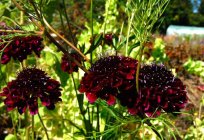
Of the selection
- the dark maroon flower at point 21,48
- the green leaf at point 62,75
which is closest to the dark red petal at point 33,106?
the dark maroon flower at point 21,48

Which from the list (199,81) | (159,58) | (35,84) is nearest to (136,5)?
(35,84)

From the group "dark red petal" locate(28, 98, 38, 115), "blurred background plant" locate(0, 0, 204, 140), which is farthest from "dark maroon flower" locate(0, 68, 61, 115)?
"blurred background plant" locate(0, 0, 204, 140)

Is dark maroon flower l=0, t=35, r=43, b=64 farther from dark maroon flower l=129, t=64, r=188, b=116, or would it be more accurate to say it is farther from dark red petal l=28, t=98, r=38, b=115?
dark maroon flower l=129, t=64, r=188, b=116

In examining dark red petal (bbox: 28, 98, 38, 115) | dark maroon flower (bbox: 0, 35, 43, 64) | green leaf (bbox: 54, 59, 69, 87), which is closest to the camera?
dark red petal (bbox: 28, 98, 38, 115)

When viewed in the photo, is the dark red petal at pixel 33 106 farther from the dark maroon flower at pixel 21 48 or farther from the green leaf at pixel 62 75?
the green leaf at pixel 62 75

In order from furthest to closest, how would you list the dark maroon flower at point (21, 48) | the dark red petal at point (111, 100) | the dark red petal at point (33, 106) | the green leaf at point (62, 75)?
the green leaf at point (62, 75), the dark maroon flower at point (21, 48), the dark red petal at point (33, 106), the dark red petal at point (111, 100)

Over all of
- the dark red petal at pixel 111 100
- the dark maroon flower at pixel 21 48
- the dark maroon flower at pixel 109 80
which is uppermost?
the dark maroon flower at pixel 21 48
